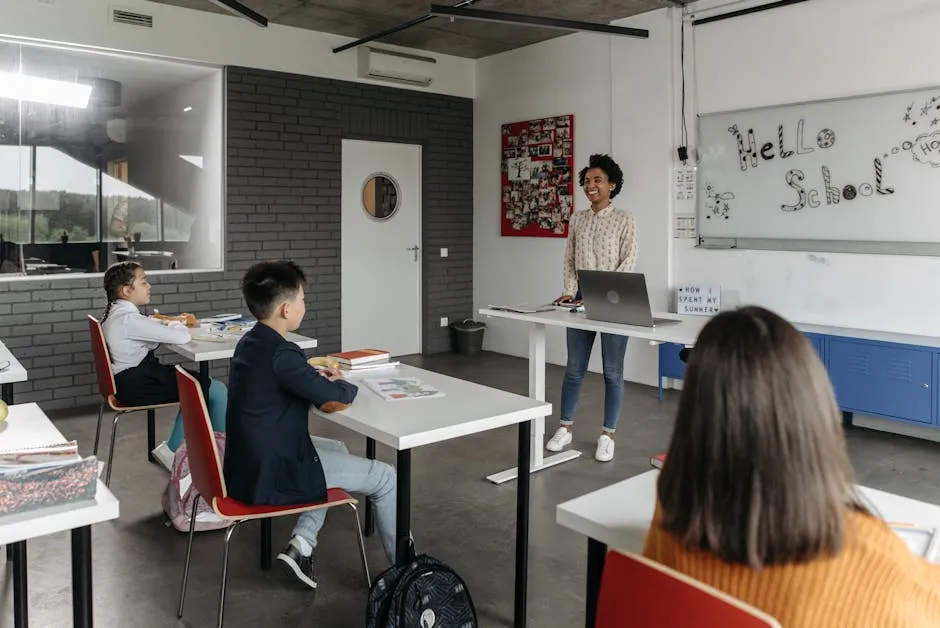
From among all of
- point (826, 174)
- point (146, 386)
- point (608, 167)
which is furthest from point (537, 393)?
point (826, 174)

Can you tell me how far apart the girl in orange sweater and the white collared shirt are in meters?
3.10

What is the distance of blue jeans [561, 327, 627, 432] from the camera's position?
14.0 feet

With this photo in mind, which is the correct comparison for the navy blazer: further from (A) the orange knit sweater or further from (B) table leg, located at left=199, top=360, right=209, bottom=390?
(A) the orange knit sweater

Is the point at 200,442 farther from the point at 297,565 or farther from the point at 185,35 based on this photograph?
the point at 185,35

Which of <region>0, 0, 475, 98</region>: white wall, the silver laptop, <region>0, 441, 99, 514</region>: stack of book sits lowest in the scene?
<region>0, 441, 99, 514</region>: stack of book

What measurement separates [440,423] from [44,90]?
4.64 meters

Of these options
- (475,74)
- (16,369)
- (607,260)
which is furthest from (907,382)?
(475,74)

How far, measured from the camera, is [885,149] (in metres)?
4.84

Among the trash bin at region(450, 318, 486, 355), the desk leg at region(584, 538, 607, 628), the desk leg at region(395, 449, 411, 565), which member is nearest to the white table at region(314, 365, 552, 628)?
the desk leg at region(395, 449, 411, 565)

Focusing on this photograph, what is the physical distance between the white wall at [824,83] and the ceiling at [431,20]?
2.18 ft

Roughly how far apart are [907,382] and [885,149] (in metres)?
1.42

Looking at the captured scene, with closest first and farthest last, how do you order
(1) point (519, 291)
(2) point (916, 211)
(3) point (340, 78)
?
(2) point (916, 211) → (3) point (340, 78) → (1) point (519, 291)

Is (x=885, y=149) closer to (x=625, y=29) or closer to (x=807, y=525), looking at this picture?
(x=625, y=29)

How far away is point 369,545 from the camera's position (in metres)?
3.24
